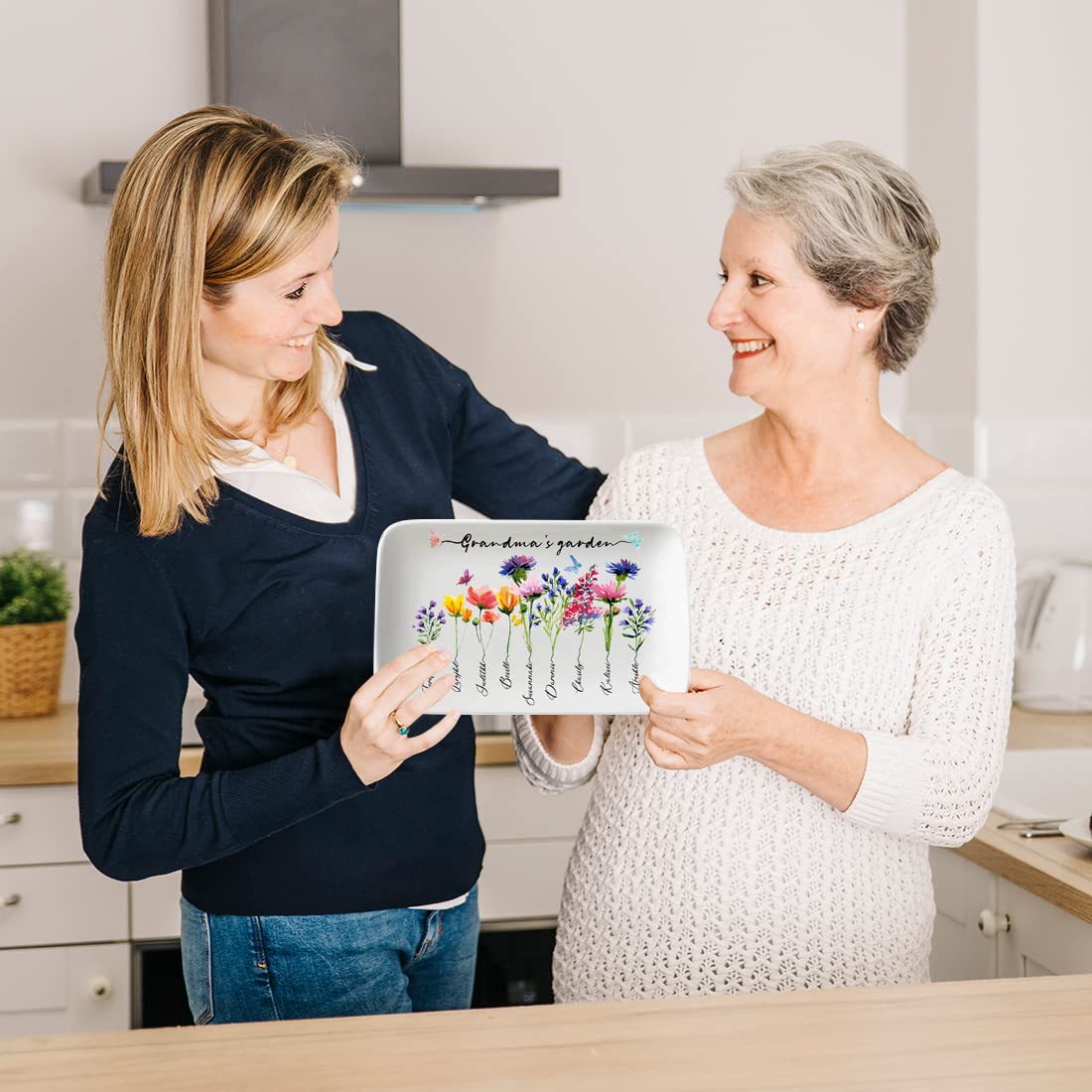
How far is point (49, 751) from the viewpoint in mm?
2131

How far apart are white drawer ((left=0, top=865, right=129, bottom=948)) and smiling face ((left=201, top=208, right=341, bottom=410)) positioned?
1101 millimetres

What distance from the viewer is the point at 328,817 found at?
4.43 feet

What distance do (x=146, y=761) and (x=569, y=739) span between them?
Answer: 42 centimetres

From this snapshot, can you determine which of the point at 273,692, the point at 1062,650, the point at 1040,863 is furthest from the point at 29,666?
the point at 1062,650

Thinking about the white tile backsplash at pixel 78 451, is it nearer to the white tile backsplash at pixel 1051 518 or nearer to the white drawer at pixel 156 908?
the white drawer at pixel 156 908

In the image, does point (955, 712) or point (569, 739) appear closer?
point (955, 712)

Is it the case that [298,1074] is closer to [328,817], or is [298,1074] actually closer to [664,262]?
[328,817]

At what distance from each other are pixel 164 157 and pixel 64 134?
1.37 metres

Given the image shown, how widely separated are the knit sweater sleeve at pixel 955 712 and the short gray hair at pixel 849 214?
241mm

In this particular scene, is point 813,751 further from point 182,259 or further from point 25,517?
point 25,517

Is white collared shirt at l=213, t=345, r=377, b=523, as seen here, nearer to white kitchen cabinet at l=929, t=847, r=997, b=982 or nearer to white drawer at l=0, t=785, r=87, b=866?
white kitchen cabinet at l=929, t=847, r=997, b=982

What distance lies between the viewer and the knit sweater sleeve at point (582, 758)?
1.44 metres

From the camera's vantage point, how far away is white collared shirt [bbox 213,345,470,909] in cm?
131

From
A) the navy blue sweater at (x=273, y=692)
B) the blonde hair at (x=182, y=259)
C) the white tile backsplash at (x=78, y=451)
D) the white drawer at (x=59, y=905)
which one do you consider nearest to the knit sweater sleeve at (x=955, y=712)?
the navy blue sweater at (x=273, y=692)
